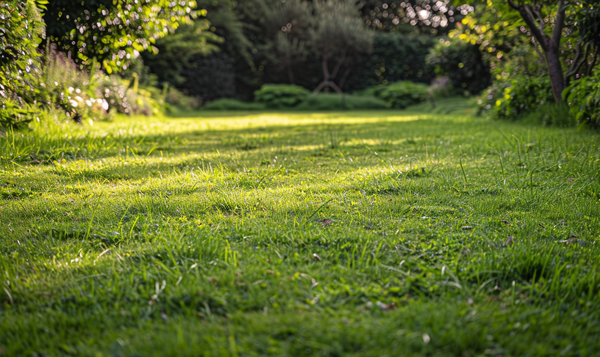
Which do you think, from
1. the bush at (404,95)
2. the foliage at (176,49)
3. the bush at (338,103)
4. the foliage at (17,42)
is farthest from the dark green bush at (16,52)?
the bush at (404,95)

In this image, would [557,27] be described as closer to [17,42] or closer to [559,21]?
[559,21]

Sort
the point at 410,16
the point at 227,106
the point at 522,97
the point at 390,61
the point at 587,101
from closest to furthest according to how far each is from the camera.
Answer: the point at 587,101 < the point at 522,97 < the point at 227,106 < the point at 390,61 < the point at 410,16

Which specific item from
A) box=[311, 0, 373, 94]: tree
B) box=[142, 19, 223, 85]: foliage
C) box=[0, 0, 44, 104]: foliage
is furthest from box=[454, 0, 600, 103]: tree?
box=[311, 0, 373, 94]: tree

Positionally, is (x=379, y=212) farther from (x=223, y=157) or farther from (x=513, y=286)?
(x=223, y=157)

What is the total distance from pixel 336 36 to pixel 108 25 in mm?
14981

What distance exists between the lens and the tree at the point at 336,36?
18594 millimetres

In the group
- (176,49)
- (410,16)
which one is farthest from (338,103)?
(410,16)

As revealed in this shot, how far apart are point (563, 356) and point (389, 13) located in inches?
1194

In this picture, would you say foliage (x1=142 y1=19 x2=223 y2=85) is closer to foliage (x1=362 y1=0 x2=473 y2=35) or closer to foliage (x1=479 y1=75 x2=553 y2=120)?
foliage (x1=479 y1=75 x2=553 y2=120)

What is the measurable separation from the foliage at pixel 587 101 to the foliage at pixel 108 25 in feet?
17.0

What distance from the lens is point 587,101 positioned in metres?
4.24

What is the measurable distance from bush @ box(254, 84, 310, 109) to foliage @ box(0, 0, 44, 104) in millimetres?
12578

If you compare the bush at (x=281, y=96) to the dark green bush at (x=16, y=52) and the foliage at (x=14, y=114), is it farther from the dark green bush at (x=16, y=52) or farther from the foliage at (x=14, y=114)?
the foliage at (x=14, y=114)

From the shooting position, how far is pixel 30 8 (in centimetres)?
401
